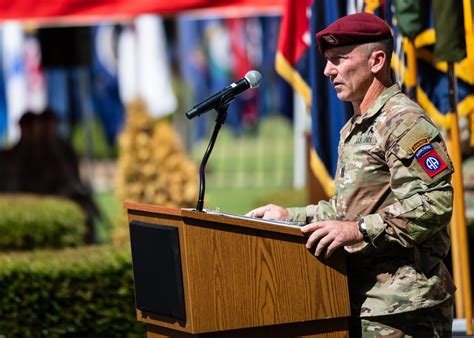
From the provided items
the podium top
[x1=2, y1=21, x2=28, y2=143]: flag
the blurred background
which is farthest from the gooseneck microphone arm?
[x1=2, y1=21, x2=28, y2=143]: flag

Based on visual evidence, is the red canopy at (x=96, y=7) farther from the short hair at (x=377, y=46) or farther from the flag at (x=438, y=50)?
the short hair at (x=377, y=46)

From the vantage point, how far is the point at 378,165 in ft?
10.9

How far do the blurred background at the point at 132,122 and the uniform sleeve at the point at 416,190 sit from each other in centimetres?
60

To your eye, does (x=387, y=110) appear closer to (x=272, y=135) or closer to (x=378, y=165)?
(x=378, y=165)

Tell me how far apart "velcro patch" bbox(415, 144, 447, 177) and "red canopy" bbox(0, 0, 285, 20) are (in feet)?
12.0

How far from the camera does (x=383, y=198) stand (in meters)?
3.35

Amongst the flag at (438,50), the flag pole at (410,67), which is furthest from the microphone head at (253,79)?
the flag pole at (410,67)

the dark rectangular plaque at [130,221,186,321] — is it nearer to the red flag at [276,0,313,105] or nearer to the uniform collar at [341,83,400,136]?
the uniform collar at [341,83,400,136]

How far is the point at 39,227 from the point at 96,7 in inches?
Answer: 104

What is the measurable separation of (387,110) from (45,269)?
137 inches

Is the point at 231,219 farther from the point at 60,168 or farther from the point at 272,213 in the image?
the point at 60,168

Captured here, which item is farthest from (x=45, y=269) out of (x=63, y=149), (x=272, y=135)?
(x=272, y=135)

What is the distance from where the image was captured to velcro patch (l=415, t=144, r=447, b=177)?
316cm

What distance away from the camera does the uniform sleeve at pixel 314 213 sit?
3.65 meters
